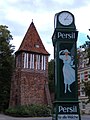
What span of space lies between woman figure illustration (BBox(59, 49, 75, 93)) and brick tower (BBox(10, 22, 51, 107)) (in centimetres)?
3218

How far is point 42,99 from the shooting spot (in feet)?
146

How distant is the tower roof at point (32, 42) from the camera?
44.8m

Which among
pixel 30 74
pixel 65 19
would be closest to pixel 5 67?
pixel 30 74

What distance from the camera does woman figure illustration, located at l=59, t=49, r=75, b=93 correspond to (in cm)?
1076

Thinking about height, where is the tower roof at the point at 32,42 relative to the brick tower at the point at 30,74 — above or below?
above

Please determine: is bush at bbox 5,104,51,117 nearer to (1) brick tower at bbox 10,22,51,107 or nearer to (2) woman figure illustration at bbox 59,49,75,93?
(1) brick tower at bbox 10,22,51,107

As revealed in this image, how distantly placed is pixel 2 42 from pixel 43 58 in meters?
7.74

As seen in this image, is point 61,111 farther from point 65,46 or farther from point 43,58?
point 43,58

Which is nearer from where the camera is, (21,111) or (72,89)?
(72,89)

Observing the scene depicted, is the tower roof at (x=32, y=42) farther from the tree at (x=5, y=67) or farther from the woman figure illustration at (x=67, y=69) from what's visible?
the woman figure illustration at (x=67, y=69)

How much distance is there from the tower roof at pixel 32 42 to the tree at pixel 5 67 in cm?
465

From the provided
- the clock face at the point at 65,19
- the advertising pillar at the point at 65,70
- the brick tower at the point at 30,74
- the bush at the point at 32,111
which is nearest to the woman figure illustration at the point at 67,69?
the advertising pillar at the point at 65,70

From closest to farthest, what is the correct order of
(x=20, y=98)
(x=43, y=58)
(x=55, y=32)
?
(x=55, y=32) → (x=20, y=98) → (x=43, y=58)

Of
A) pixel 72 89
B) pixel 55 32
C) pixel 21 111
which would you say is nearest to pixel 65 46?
pixel 55 32
